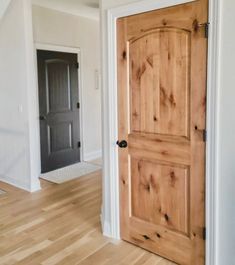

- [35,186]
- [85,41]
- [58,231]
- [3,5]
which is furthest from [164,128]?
[85,41]

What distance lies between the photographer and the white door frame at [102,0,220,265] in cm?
204

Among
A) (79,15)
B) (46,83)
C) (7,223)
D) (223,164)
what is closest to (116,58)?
(223,164)

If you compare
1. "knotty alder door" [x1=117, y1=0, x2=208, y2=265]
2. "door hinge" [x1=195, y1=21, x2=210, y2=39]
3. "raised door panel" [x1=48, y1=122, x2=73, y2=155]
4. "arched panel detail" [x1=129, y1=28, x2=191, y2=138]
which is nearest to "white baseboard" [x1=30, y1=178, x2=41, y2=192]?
"raised door panel" [x1=48, y1=122, x2=73, y2=155]

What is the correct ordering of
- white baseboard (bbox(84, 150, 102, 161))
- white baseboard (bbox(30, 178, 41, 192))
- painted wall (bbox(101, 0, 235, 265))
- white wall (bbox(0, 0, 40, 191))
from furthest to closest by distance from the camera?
white baseboard (bbox(84, 150, 102, 161)) → white baseboard (bbox(30, 178, 41, 192)) → white wall (bbox(0, 0, 40, 191)) → painted wall (bbox(101, 0, 235, 265))

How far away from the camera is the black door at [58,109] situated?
4.87 m

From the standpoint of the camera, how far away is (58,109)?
5117 millimetres

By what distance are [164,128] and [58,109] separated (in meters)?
3.06

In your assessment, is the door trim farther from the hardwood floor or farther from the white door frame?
the white door frame

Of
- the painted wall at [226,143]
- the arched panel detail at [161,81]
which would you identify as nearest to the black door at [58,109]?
the arched panel detail at [161,81]

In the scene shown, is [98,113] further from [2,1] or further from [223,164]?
[223,164]

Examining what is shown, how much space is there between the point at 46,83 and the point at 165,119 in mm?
2987

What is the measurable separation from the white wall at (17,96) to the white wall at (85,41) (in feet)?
2.44

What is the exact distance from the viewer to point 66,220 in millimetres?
3277

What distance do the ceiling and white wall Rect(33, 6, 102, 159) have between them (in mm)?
97
